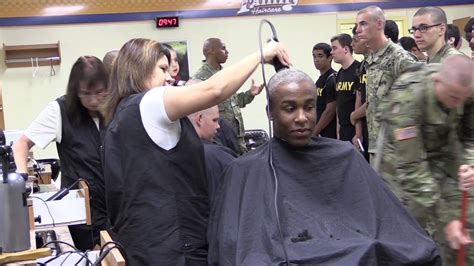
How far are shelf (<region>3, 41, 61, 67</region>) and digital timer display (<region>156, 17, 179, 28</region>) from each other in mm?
1234

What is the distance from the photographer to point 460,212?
2.32m

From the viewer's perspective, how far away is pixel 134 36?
7516mm

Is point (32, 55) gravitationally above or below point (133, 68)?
above

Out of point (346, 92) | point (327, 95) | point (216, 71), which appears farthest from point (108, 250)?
point (327, 95)

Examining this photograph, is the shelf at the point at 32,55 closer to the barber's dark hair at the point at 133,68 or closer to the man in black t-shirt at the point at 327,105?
the man in black t-shirt at the point at 327,105

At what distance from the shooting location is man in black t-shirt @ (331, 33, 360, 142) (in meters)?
4.98

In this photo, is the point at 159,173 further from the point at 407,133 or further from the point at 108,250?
the point at 407,133

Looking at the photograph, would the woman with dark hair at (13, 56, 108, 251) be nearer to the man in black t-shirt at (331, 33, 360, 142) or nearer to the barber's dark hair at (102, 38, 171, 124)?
the barber's dark hair at (102, 38, 171, 124)

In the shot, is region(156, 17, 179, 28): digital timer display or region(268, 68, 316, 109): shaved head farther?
region(156, 17, 179, 28): digital timer display

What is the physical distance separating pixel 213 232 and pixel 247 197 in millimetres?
162

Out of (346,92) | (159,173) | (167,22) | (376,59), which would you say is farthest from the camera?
(167,22)

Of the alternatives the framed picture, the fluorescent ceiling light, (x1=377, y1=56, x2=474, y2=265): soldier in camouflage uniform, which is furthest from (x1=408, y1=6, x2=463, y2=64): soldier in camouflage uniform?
the fluorescent ceiling light

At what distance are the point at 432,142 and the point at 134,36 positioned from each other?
5.74 metres

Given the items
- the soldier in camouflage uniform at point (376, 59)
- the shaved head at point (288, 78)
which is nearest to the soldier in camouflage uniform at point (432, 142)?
the shaved head at point (288, 78)
